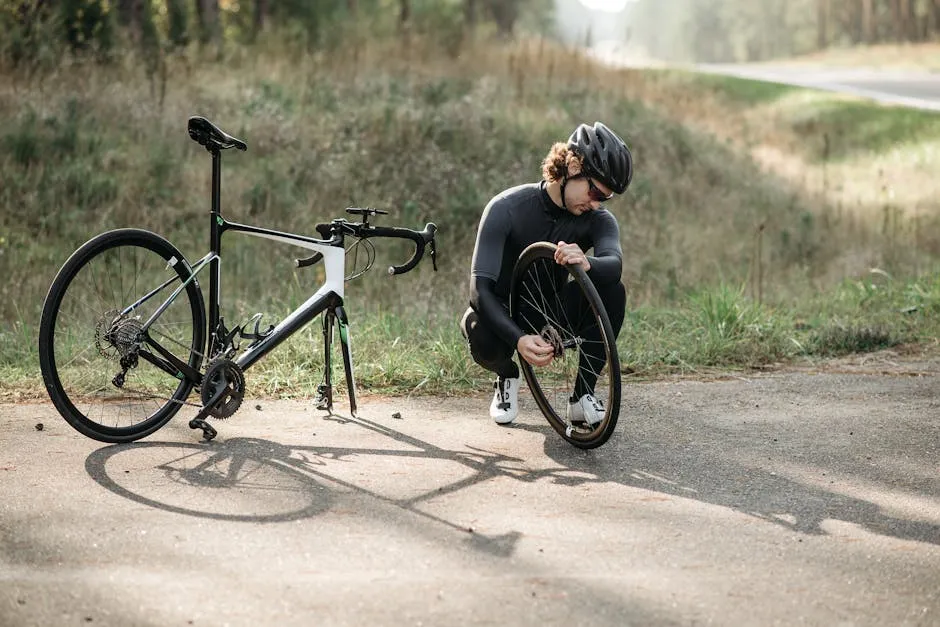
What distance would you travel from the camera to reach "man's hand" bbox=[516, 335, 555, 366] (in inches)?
194

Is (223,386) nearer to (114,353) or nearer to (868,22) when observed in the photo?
(114,353)

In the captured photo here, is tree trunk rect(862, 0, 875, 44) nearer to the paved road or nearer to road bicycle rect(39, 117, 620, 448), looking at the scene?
the paved road

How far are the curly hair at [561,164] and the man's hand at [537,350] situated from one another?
82 centimetres

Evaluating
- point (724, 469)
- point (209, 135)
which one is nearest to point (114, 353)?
point (209, 135)

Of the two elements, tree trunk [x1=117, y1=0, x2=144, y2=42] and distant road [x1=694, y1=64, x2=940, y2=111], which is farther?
distant road [x1=694, y1=64, x2=940, y2=111]

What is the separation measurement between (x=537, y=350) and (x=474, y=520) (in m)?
1.02

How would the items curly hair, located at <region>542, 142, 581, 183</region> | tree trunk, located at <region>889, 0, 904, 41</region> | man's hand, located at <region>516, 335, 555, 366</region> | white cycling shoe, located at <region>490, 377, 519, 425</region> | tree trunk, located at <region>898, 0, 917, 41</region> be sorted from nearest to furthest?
man's hand, located at <region>516, 335, 555, 366</region> → curly hair, located at <region>542, 142, 581, 183</region> → white cycling shoe, located at <region>490, 377, 519, 425</region> → tree trunk, located at <region>898, 0, 917, 41</region> → tree trunk, located at <region>889, 0, 904, 41</region>

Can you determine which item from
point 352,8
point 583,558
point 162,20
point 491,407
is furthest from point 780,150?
point 583,558

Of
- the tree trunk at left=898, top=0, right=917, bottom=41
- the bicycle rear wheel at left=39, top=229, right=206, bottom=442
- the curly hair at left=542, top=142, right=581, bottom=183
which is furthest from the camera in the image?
the tree trunk at left=898, top=0, right=917, bottom=41

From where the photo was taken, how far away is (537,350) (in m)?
4.92

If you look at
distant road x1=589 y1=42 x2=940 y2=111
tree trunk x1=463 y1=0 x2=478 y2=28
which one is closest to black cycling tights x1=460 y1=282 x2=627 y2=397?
distant road x1=589 y1=42 x2=940 y2=111

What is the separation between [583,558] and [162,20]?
16482 millimetres

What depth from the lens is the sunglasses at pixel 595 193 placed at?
5.15 metres

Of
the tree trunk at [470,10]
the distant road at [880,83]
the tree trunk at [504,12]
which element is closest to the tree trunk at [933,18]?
the distant road at [880,83]
